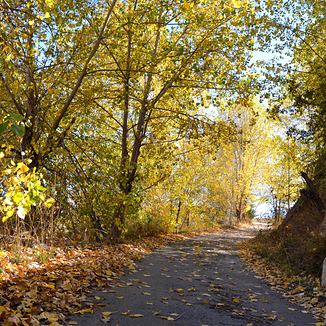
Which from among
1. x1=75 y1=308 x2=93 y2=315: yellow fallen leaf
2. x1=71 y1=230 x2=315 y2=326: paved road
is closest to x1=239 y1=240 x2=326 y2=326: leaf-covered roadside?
x1=71 y1=230 x2=315 y2=326: paved road

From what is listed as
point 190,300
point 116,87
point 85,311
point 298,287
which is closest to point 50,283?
point 85,311

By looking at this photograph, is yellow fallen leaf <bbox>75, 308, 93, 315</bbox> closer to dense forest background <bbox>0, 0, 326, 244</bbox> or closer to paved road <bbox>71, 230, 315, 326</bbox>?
paved road <bbox>71, 230, 315, 326</bbox>

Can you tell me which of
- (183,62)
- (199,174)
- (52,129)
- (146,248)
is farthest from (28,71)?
(199,174)

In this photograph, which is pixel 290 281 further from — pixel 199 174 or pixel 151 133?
pixel 199 174

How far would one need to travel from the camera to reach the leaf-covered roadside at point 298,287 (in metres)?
6.00

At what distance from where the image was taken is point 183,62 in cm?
975

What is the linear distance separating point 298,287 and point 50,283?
15.7 feet

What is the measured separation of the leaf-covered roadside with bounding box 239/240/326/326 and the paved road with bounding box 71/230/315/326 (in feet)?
0.68

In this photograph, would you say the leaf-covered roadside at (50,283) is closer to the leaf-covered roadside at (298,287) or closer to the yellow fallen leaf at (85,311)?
the yellow fallen leaf at (85,311)

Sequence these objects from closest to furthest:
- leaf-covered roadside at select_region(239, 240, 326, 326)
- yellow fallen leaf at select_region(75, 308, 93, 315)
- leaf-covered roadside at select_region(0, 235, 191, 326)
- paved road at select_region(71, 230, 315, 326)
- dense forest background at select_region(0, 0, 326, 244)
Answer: leaf-covered roadside at select_region(0, 235, 191, 326) → yellow fallen leaf at select_region(75, 308, 93, 315) → paved road at select_region(71, 230, 315, 326) → leaf-covered roadside at select_region(239, 240, 326, 326) → dense forest background at select_region(0, 0, 326, 244)

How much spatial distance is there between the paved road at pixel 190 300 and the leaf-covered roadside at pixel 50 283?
0.27 metres

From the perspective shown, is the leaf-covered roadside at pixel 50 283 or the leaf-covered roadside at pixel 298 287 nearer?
the leaf-covered roadside at pixel 50 283

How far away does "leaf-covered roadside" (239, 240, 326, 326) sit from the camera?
5998 millimetres

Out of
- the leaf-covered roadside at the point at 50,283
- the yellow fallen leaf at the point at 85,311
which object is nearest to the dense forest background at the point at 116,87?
the leaf-covered roadside at the point at 50,283
